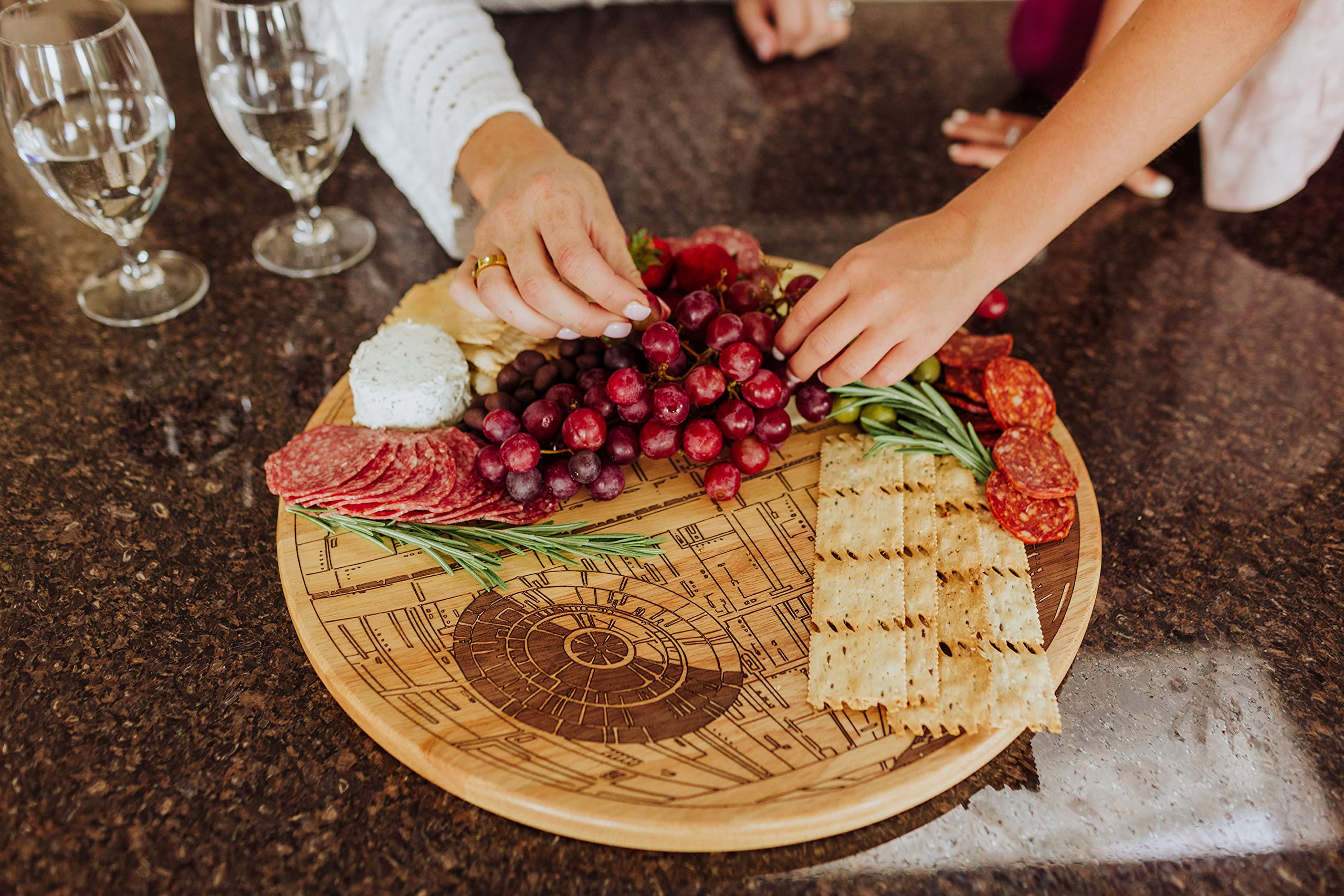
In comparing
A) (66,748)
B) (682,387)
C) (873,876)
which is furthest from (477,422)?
(873,876)

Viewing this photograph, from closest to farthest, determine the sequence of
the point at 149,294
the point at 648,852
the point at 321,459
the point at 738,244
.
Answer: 1. the point at 648,852
2. the point at 321,459
3. the point at 738,244
4. the point at 149,294

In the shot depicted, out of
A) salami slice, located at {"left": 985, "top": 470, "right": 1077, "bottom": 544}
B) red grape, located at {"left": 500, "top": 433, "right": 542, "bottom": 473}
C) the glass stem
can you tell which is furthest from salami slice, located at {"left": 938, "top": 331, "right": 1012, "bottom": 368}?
the glass stem

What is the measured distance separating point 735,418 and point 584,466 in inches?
7.3

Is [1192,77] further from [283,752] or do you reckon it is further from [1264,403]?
[283,752]

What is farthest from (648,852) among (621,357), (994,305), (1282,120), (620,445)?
(1282,120)

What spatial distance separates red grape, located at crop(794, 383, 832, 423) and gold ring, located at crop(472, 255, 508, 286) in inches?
15.6

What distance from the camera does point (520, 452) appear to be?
104 centimetres

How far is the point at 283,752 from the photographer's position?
904 millimetres

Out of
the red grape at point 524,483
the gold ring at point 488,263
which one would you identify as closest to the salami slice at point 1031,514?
the red grape at point 524,483

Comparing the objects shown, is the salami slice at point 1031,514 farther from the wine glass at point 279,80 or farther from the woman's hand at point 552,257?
the wine glass at point 279,80

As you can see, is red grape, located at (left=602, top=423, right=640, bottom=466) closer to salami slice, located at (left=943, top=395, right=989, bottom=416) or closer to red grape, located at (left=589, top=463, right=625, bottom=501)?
red grape, located at (left=589, top=463, right=625, bottom=501)

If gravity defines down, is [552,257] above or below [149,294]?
above

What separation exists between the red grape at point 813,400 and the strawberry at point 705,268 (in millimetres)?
169

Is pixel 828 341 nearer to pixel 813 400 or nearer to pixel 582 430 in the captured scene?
pixel 813 400
